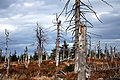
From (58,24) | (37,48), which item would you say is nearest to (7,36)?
(37,48)

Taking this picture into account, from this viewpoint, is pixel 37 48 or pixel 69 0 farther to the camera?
pixel 37 48

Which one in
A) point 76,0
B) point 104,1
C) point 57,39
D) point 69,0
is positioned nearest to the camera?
point 104,1

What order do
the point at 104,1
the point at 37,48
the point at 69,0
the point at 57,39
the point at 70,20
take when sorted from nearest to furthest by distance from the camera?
the point at 104,1, the point at 69,0, the point at 70,20, the point at 57,39, the point at 37,48

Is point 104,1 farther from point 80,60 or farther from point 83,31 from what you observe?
point 80,60

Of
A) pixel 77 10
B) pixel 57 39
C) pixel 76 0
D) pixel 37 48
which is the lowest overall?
pixel 37 48

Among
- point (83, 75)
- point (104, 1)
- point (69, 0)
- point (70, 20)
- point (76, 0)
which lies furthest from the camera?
point (76, 0)

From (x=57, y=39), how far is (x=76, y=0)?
14.0 m

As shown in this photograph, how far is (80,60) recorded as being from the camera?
5.97 m

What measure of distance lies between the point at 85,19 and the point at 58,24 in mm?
16318

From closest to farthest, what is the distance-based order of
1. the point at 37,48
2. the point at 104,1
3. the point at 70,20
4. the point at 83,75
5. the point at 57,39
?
the point at 83,75
the point at 104,1
the point at 70,20
the point at 57,39
the point at 37,48

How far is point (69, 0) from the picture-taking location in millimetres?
9641

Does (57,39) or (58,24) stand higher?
(58,24)

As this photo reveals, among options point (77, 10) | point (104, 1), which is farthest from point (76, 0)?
point (104, 1)

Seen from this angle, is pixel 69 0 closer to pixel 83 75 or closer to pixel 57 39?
pixel 83 75
